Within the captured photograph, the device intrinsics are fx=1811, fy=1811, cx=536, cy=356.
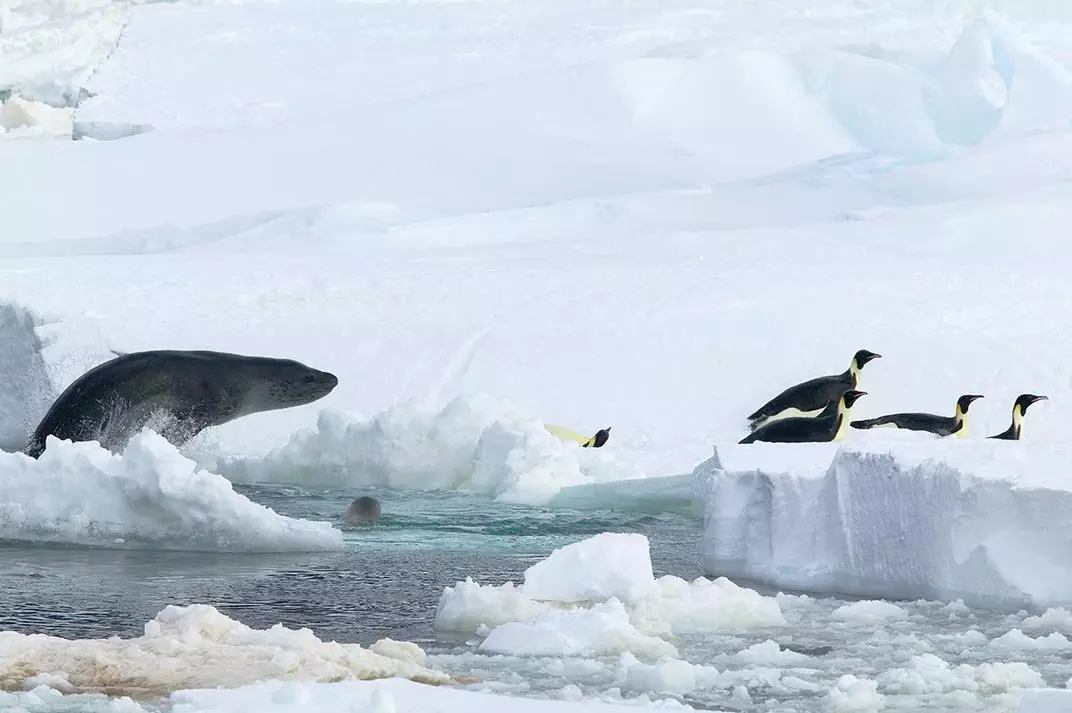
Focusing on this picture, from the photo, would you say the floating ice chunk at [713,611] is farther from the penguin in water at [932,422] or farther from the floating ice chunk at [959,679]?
the penguin in water at [932,422]

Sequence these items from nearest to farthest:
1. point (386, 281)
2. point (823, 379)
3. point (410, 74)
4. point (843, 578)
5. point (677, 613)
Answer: point (677, 613) < point (843, 578) < point (823, 379) < point (386, 281) < point (410, 74)

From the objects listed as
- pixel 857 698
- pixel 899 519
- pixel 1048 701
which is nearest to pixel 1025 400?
pixel 899 519

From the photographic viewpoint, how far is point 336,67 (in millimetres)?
27750

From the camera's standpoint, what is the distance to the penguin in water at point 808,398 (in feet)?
36.7

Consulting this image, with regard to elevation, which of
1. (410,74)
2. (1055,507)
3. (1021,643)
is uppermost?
(410,74)

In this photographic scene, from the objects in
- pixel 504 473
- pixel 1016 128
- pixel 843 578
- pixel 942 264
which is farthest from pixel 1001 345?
pixel 1016 128

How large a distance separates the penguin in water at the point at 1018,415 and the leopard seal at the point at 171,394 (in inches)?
159

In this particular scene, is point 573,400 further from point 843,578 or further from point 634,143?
point 634,143

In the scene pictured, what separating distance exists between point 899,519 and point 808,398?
13.0ft

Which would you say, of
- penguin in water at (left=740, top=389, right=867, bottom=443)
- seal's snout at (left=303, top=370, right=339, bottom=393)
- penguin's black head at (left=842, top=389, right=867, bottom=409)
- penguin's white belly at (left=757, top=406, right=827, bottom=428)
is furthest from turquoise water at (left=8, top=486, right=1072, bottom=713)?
penguin's white belly at (left=757, top=406, right=827, bottom=428)

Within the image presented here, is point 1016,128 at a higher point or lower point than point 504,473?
higher

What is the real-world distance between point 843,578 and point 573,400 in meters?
4.41

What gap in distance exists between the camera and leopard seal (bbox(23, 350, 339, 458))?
404 inches

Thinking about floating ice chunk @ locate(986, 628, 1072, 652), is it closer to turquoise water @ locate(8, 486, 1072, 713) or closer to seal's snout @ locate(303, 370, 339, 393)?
turquoise water @ locate(8, 486, 1072, 713)
